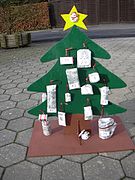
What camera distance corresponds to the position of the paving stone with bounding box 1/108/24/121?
4181 millimetres

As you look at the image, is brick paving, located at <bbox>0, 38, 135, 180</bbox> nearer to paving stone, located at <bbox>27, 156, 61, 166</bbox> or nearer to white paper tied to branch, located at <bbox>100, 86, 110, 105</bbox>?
paving stone, located at <bbox>27, 156, 61, 166</bbox>

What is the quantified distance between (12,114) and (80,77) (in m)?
1.56

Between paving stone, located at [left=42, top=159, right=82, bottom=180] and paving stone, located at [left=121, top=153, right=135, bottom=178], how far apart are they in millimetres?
464

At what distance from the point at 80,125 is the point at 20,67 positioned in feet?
15.3

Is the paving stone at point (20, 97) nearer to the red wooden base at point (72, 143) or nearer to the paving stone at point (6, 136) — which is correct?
the paving stone at point (6, 136)

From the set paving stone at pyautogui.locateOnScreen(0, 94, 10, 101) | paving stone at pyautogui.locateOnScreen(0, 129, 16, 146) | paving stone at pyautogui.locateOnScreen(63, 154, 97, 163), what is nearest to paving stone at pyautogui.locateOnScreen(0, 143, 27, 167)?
paving stone at pyautogui.locateOnScreen(0, 129, 16, 146)

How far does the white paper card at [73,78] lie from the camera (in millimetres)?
3131

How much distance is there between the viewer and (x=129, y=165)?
2.84 meters

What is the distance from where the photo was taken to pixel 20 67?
7.72 m

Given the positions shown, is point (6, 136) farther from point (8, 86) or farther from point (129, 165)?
point (8, 86)

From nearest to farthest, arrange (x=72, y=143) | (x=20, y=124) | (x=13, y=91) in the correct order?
1. (x=72, y=143)
2. (x=20, y=124)
3. (x=13, y=91)

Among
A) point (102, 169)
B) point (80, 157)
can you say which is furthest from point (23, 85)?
point (102, 169)

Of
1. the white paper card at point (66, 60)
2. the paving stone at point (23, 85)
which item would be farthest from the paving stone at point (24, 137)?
the paving stone at point (23, 85)

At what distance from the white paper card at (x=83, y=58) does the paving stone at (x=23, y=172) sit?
48.1 inches
